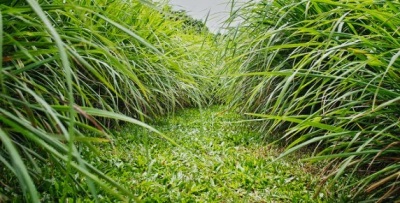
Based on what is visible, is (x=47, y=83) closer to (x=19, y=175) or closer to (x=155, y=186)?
(x=155, y=186)

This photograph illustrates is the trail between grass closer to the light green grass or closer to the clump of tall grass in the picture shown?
the light green grass

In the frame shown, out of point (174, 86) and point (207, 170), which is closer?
point (207, 170)

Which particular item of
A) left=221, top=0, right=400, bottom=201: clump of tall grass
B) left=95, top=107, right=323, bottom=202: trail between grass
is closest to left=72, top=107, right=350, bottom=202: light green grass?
left=95, top=107, right=323, bottom=202: trail between grass

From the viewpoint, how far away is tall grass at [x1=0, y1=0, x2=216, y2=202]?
85cm

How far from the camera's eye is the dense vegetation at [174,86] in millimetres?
960

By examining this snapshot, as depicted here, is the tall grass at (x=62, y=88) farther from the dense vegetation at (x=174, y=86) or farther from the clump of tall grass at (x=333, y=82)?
the clump of tall grass at (x=333, y=82)

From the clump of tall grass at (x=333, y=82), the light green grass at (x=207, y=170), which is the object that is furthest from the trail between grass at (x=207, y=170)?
the clump of tall grass at (x=333, y=82)

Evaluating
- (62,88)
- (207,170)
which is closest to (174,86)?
(207,170)

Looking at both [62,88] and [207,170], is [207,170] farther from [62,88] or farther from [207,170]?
[62,88]

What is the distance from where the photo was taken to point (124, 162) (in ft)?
6.81

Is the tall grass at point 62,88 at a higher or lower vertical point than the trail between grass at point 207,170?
higher

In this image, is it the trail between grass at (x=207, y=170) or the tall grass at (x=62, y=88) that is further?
the trail between grass at (x=207, y=170)

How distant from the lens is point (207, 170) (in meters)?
2.04

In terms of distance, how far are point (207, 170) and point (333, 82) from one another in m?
0.81
